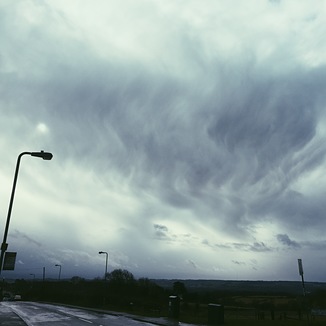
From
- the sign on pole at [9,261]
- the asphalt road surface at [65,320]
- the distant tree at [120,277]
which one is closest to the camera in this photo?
the sign on pole at [9,261]

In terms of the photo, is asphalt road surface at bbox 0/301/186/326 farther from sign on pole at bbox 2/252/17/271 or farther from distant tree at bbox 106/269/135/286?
distant tree at bbox 106/269/135/286

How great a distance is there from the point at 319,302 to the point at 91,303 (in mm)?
41805

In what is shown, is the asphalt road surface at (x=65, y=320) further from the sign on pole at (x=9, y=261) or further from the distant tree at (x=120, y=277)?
the distant tree at (x=120, y=277)

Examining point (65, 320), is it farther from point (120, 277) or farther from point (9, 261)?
point (120, 277)

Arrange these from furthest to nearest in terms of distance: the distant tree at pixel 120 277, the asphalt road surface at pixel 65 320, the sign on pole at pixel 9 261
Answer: the distant tree at pixel 120 277 → the asphalt road surface at pixel 65 320 → the sign on pole at pixel 9 261

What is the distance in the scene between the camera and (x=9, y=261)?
15172mm

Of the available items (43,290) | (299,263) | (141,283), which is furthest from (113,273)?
(299,263)

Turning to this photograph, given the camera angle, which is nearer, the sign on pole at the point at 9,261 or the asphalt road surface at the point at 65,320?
the sign on pole at the point at 9,261

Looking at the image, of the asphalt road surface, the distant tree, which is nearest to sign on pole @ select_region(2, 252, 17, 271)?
the asphalt road surface

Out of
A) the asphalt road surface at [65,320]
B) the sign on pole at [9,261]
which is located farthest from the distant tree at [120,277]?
the sign on pole at [9,261]

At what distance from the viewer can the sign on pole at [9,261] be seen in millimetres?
15078

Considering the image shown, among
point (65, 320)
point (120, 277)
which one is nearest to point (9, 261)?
point (65, 320)

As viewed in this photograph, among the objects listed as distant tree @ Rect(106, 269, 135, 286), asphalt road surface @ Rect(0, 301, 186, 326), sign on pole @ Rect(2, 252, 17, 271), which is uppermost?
distant tree @ Rect(106, 269, 135, 286)

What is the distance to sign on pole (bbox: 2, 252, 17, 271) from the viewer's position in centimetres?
1508
